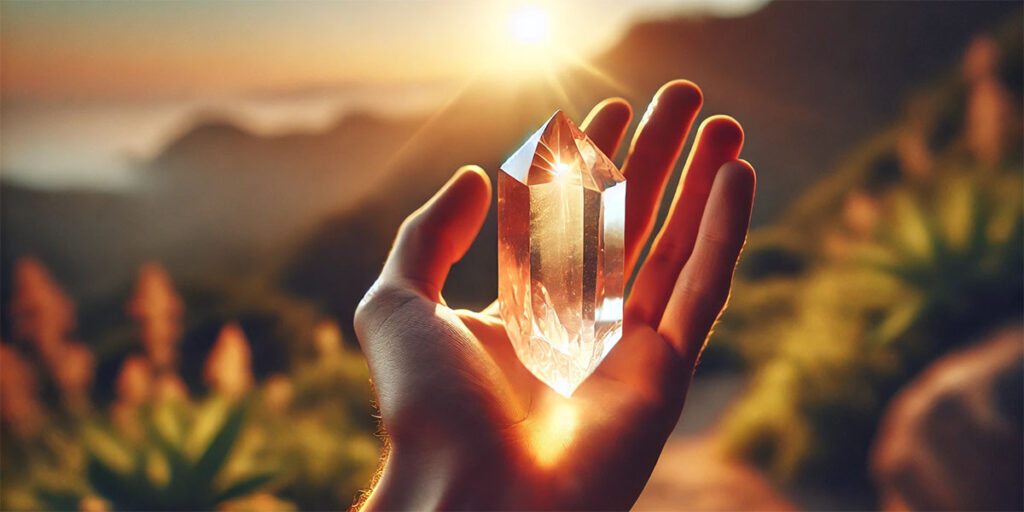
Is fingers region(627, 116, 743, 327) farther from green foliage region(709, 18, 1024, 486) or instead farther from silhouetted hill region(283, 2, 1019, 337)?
silhouetted hill region(283, 2, 1019, 337)

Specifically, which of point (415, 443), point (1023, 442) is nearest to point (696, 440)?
point (1023, 442)

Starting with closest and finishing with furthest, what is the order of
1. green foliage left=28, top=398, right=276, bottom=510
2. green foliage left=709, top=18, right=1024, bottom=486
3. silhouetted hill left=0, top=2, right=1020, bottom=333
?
green foliage left=28, top=398, right=276, bottom=510 < green foliage left=709, top=18, right=1024, bottom=486 < silhouetted hill left=0, top=2, right=1020, bottom=333

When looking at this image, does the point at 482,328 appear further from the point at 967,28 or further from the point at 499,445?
the point at 967,28

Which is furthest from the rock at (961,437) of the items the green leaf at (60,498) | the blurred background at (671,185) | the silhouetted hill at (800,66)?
the green leaf at (60,498)

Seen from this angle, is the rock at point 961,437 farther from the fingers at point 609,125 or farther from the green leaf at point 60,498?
the green leaf at point 60,498

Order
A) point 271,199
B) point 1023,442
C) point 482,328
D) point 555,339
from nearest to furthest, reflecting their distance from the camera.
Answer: point 555,339
point 482,328
point 1023,442
point 271,199

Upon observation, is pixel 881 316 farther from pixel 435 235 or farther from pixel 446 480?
pixel 446 480

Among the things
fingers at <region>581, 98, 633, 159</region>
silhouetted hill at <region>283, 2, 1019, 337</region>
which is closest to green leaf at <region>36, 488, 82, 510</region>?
fingers at <region>581, 98, 633, 159</region>
